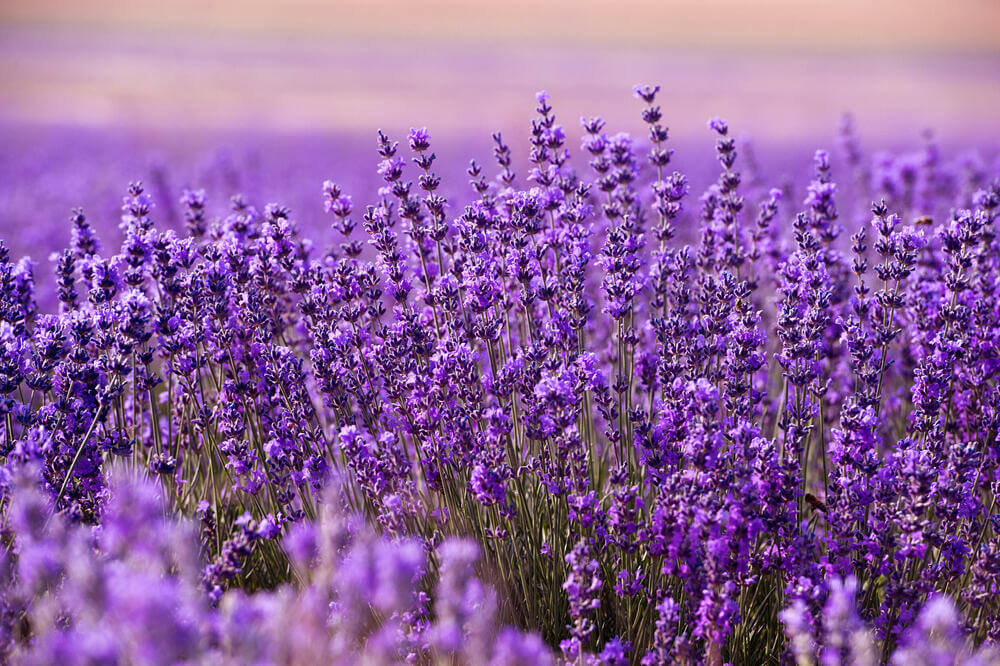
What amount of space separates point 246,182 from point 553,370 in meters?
11.3

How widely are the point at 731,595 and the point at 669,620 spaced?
27 centimetres

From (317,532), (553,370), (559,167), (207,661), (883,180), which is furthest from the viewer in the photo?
(883,180)

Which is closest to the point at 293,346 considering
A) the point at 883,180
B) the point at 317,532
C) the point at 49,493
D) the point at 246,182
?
the point at 49,493

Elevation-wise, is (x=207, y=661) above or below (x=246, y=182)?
below

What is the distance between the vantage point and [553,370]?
10.2ft

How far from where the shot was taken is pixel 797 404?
3264 mm

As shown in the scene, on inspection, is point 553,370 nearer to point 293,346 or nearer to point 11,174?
point 293,346

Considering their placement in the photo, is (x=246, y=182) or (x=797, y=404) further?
(x=246, y=182)

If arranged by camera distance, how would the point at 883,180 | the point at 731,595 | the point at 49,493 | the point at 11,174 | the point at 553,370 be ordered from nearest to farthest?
the point at 731,595
the point at 49,493
the point at 553,370
the point at 883,180
the point at 11,174

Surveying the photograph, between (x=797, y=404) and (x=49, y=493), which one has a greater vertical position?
(x=797, y=404)

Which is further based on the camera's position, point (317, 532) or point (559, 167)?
point (559, 167)

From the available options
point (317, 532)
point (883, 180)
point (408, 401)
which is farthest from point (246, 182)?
point (317, 532)

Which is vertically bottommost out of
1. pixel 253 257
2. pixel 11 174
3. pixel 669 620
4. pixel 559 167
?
pixel 669 620

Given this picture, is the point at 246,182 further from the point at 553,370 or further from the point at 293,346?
the point at 553,370
